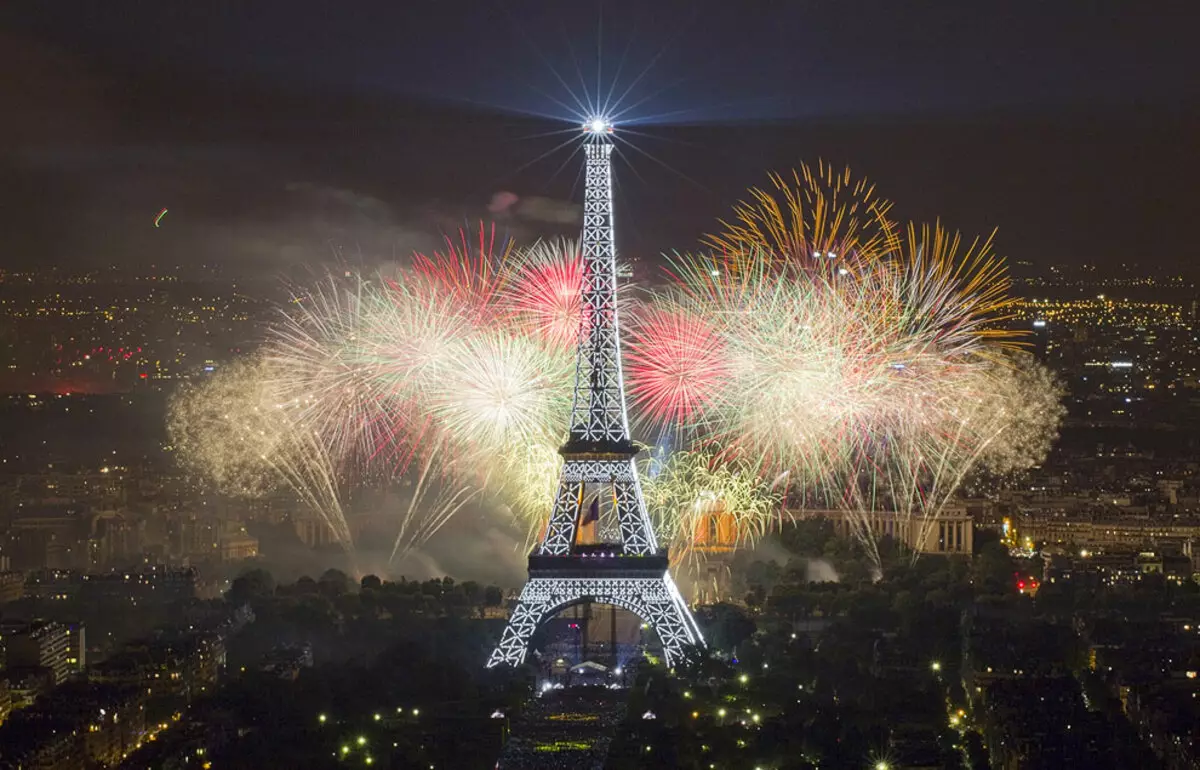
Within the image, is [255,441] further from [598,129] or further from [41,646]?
[598,129]

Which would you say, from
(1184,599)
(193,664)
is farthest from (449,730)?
(1184,599)

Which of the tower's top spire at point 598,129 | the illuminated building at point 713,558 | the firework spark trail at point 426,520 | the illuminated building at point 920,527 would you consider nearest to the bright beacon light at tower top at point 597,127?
the tower's top spire at point 598,129

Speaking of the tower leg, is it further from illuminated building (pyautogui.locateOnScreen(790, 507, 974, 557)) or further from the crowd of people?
illuminated building (pyautogui.locateOnScreen(790, 507, 974, 557))

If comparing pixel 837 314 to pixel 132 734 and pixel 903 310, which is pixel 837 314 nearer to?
pixel 903 310

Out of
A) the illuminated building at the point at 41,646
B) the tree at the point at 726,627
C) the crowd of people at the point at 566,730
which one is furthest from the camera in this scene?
the illuminated building at the point at 41,646

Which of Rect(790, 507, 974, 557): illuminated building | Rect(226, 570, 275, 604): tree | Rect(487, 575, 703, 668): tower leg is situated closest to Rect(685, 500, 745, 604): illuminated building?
Rect(790, 507, 974, 557): illuminated building

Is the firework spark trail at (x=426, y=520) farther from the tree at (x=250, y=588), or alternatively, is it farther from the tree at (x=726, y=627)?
the tree at (x=726, y=627)

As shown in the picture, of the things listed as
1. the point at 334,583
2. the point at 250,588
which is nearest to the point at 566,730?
the point at 334,583

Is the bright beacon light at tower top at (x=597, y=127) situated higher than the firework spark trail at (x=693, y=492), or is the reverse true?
the bright beacon light at tower top at (x=597, y=127)
